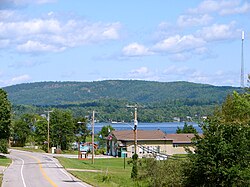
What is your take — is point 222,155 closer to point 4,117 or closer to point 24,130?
point 4,117

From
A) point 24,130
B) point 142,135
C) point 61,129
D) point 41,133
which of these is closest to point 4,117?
point 142,135

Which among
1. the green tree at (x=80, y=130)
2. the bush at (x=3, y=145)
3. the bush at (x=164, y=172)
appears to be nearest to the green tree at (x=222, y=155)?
the bush at (x=164, y=172)

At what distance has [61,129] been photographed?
111 meters

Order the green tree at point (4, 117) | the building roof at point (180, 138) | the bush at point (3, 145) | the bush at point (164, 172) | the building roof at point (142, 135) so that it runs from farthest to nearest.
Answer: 1. the building roof at point (180, 138)
2. the building roof at point (142, 135)
3. the bush at point (3, 145)
4. the green tree at point (4, 117)
5. the bush at point (164, 172)

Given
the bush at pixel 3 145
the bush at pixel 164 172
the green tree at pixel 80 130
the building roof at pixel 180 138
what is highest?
the green tree at pixel 80 130

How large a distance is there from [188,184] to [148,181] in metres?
8.08

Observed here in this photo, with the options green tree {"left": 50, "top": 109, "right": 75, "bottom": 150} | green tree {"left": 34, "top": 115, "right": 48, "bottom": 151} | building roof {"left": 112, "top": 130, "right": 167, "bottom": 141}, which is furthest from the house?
green tree {"left": 34, "top": 115, "right": 48, "bottom": 151}

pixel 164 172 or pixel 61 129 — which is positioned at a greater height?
pixel 61 129

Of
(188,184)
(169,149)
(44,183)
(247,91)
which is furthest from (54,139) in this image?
(188,184)

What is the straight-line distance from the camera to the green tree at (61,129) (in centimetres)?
11050

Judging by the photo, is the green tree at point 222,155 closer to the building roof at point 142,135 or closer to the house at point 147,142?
the house at point 147,142

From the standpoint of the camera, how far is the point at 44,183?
40.1 m

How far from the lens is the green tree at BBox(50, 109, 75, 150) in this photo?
110500 mm

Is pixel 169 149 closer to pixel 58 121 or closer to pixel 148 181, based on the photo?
pixel 58 121
